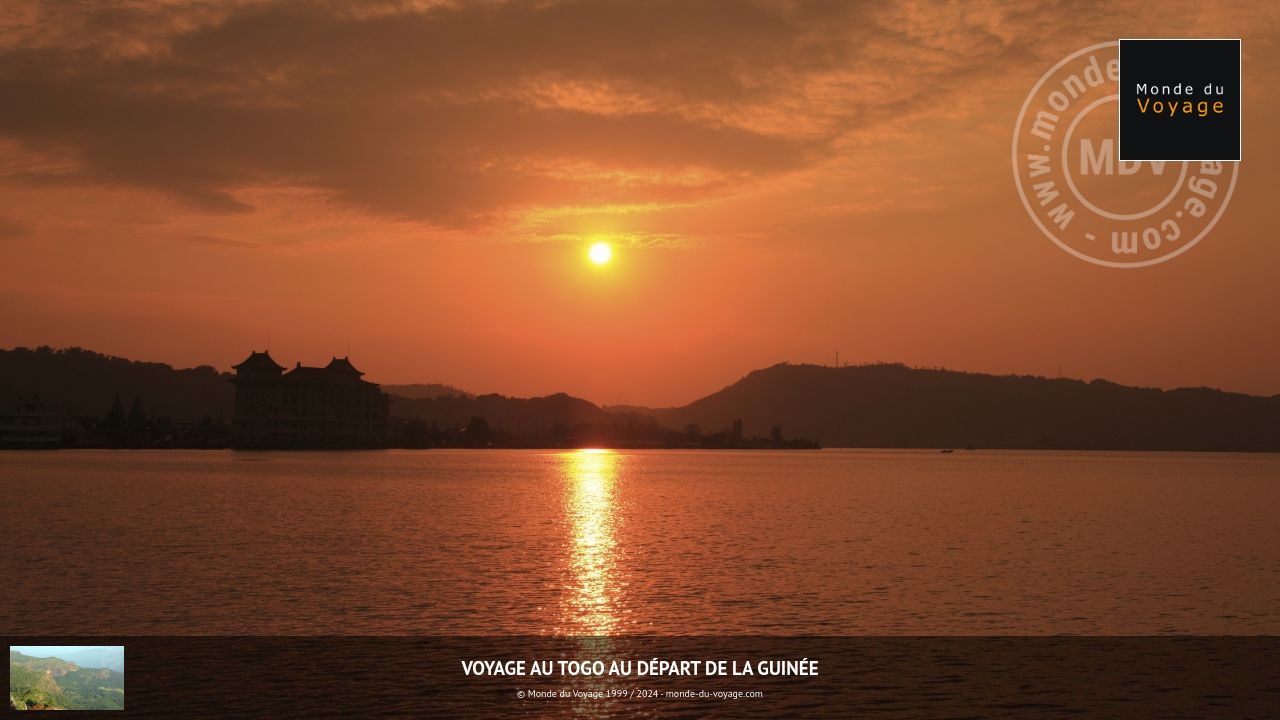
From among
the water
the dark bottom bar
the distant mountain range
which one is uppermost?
the distant mountain range

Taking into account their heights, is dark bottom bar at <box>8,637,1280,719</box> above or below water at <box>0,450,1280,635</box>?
above

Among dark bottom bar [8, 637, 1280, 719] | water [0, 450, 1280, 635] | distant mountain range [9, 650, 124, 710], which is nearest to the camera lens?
distant mountain range [9, 650, 124, 710]

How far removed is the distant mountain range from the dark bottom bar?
1.74ft

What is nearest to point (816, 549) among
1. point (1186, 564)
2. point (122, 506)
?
point (1186, 564)

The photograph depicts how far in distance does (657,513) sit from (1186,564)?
51.0 metres

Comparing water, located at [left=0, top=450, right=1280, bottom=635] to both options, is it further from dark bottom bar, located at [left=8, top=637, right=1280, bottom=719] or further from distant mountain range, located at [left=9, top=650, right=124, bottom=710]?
distant mountain range, located at [left=9, top=650, right=124, bottom=710]

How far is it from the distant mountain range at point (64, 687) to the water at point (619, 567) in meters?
9.88

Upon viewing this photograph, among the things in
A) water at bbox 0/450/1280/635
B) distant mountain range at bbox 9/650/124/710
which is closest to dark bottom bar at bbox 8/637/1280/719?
distant mountain range at bbox 9/650/124/710

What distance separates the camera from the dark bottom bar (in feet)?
76.7

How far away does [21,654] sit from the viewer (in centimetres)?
2695

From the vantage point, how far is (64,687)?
Answer: 2291cm

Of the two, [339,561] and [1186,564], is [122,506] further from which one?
[1186,564]

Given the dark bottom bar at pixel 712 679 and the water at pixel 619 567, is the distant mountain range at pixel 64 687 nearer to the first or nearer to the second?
the dark bottom bar at pixel 712 679

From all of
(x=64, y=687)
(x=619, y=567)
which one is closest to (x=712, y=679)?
(x=64, y=687)
